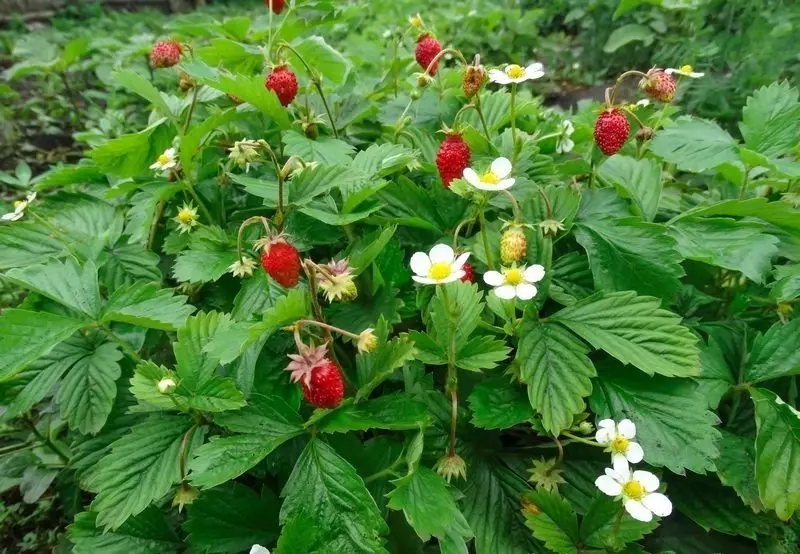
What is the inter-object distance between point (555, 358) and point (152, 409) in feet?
2.25

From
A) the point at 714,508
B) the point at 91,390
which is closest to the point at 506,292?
the point at 714,508

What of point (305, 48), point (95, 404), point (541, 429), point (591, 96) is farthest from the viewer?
point (591, 96)

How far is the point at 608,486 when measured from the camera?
0.81 metres

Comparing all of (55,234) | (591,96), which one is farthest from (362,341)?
(591,96)

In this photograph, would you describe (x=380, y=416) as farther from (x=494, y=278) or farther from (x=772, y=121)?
(x=772, y=121)

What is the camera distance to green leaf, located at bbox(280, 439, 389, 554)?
0.82 m

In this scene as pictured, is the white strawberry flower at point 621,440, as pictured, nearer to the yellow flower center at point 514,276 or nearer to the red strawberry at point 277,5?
the yellow flower center at point 514,276

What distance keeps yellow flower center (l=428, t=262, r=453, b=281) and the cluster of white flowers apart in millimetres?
326

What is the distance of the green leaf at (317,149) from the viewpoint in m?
1.17

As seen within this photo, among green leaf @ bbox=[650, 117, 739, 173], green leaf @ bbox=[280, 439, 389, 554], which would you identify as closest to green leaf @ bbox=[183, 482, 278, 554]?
green leaf @ bbox=[280, 439, 389, 554]

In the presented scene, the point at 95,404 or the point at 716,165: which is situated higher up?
the point at 716,165

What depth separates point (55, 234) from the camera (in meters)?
1.25

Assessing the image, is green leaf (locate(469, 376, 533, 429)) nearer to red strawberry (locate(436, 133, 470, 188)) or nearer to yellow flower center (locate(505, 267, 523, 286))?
yellow flower center (locate(505, 267, 523, 286))

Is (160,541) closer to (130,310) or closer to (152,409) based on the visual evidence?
(152,409)
